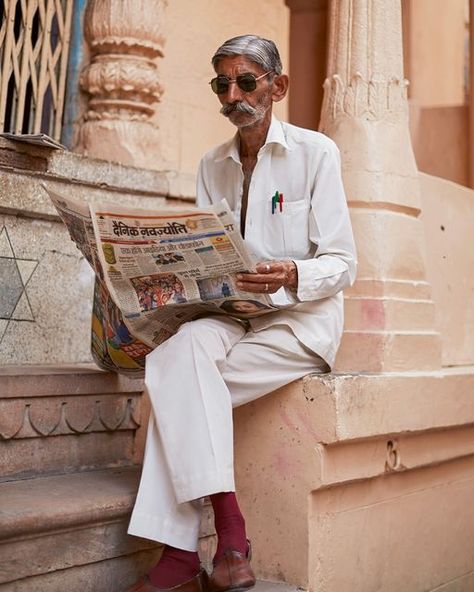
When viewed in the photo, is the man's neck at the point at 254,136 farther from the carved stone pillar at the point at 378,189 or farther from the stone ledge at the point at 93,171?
the stone ledge at the point at 93,171

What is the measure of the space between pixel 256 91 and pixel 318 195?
1.35ft

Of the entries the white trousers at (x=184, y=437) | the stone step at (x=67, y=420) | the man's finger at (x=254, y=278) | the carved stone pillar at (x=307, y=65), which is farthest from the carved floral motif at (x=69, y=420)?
the carved stone pillar at (x=307, y=65)

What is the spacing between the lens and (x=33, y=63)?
13.9ft

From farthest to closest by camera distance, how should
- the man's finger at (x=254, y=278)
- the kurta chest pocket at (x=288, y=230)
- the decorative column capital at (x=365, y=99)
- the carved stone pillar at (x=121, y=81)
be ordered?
the carved stone pillar at (x=121, y=81) < the decorative column capital at (x=365, y=99) < the kurta chest pocket at (x=288, y=230) < the man's finger at (x=254, y=278)

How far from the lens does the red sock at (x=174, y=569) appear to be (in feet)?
8.18

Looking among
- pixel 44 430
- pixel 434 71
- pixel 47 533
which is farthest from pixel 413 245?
pixel 434 71

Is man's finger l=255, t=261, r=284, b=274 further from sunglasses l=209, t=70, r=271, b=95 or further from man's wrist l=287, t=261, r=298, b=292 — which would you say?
sunglasses l=209, t=70, r=271, b=95

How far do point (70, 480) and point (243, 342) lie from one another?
765mm

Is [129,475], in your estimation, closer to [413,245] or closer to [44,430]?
[44,430]

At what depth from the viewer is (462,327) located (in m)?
4.55

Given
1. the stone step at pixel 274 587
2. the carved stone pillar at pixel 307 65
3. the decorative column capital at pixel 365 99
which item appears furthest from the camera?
the carved stone pillar at pixel 307 65

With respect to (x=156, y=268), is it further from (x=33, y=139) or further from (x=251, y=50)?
(x=33, y=139)

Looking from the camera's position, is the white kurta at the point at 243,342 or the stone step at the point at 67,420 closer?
the white kurta at the point at 243,342

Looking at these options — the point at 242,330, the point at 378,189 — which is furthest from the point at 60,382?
the point at 378,189
